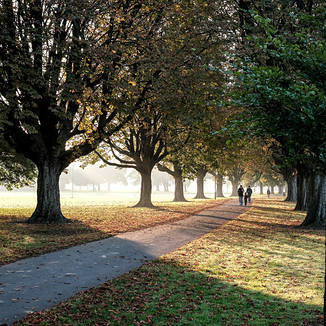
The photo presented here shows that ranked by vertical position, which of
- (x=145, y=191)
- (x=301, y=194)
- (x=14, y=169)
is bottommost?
(x=301, y=194)

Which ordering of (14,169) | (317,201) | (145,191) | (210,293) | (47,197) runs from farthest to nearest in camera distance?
(145,191) → (14,169) → (317,201) → (47,197) → (210,293)

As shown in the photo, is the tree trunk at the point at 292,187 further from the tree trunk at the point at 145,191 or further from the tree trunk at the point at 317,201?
the tree trunk at the point at 317,201

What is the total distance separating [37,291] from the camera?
6812 millimetres

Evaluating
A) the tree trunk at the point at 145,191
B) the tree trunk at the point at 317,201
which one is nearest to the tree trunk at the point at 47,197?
the tree trunk at the point at 317,201

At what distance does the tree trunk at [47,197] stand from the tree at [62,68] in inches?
2.0

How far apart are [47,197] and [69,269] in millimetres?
10713

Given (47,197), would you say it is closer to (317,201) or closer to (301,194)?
(317,201)

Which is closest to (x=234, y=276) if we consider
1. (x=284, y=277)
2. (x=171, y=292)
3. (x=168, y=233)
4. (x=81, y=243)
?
(x=284, y=277)

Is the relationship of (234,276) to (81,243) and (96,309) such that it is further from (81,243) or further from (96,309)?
(81,243)

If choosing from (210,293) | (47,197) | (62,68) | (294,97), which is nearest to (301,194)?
(47,197)

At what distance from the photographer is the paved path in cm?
625

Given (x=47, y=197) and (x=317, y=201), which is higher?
(x=47, y=197)

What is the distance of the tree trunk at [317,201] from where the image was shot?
62.3ft

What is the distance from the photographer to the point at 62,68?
17109mm
